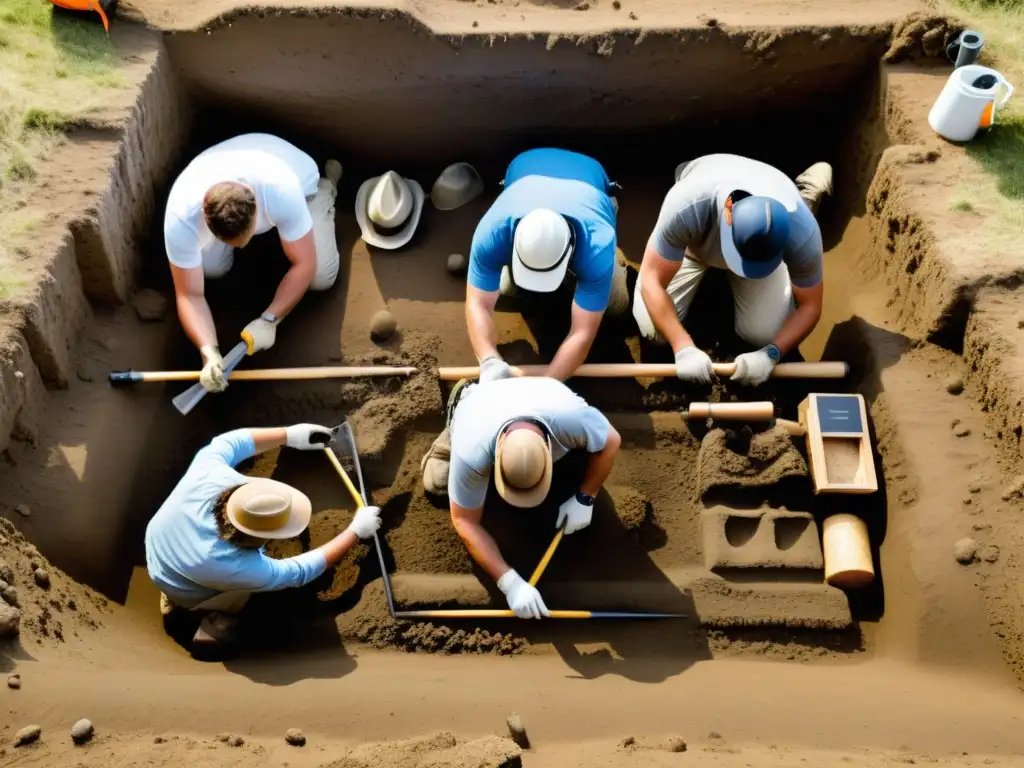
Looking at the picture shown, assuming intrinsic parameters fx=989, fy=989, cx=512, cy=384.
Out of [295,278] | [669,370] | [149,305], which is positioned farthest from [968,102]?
[149,305]

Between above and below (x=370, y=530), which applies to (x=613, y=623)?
below

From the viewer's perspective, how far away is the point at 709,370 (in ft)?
18.2

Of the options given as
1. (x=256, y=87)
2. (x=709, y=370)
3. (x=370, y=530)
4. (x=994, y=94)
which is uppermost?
(x=994, y=94)

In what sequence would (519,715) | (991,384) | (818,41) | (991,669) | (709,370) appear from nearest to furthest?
(519,715), (991,669), (991,384), (709,370), (818,41)

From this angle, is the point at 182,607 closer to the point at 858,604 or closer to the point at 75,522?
the point at 75,522

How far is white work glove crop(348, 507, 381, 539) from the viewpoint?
5.22m

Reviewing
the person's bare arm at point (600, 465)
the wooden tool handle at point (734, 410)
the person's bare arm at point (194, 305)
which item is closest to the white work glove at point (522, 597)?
the person's bare arm at point (600, 465)

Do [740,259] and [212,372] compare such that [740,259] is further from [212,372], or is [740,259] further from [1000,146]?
[212,372]

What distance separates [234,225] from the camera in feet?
16.9

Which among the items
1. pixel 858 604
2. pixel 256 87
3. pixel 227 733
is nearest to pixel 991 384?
pixel 858 604

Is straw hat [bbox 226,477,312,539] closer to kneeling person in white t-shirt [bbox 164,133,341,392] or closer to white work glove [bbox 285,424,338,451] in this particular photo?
white work glove [bbox 285,424,338,451]

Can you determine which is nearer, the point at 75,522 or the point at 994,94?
the point at 75,522

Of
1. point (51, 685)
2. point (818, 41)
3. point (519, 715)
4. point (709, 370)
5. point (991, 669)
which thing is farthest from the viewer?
point (818, 41)

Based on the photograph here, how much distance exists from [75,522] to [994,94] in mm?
5482
